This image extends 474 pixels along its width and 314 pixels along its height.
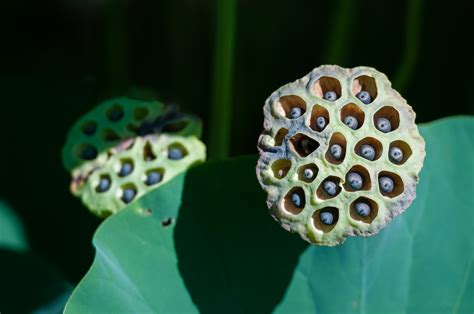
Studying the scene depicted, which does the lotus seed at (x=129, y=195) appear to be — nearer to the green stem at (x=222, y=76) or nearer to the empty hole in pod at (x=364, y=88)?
the green stem at (x=222, y=76)

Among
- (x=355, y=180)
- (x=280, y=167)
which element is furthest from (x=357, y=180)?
(x=280, y=167)

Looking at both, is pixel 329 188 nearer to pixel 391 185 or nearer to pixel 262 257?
pixel 391 185

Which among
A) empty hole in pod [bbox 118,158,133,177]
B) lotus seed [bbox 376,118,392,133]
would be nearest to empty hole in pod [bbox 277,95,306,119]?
lotus seed [bbox 376,118,392,133]

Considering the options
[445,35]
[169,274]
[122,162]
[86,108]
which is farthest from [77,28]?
[169,274]

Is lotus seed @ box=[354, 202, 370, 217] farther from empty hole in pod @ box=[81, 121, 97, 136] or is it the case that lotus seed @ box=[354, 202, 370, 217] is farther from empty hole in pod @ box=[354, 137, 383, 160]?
empty hole in pod @ box=[81, 121, 97, 136]

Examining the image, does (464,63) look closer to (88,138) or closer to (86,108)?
(86,108)

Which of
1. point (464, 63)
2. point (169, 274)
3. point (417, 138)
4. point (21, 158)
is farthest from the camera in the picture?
point (464, 63)

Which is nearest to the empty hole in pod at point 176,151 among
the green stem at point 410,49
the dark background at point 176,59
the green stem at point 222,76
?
the green stem at point 222,76
